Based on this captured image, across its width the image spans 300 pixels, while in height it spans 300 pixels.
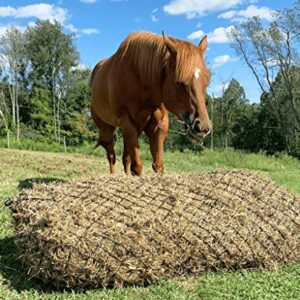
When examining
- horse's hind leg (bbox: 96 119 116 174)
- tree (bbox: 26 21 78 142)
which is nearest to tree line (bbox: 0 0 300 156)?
tree (bbox: 26 21 78 142)

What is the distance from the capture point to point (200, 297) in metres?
2.70

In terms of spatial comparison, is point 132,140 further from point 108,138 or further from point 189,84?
point 108,138

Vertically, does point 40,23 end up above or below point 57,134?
above

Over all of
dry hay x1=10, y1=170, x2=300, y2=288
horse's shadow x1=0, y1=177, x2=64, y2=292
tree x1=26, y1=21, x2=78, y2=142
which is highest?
tree x1=26, y1=21, x2=78, y2=142

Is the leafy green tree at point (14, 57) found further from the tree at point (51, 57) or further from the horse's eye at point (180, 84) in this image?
the horse's eye at point (180, 84)

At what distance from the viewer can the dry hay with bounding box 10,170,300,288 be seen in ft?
9.20

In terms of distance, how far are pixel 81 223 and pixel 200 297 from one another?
35.1 inches

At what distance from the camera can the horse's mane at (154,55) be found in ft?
13.3

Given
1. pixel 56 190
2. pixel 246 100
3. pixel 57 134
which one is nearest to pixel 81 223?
pixel 56 190

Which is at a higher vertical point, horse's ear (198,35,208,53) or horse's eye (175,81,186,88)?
horse's ear (198,35,208,53)

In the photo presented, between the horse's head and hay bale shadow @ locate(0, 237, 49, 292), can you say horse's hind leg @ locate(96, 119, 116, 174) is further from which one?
hay bale shadow @ locate(0, 237, 49, 292)

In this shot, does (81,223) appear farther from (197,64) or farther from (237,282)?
(197,64)

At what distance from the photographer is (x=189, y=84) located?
4.00m

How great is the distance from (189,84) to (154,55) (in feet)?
2.90
